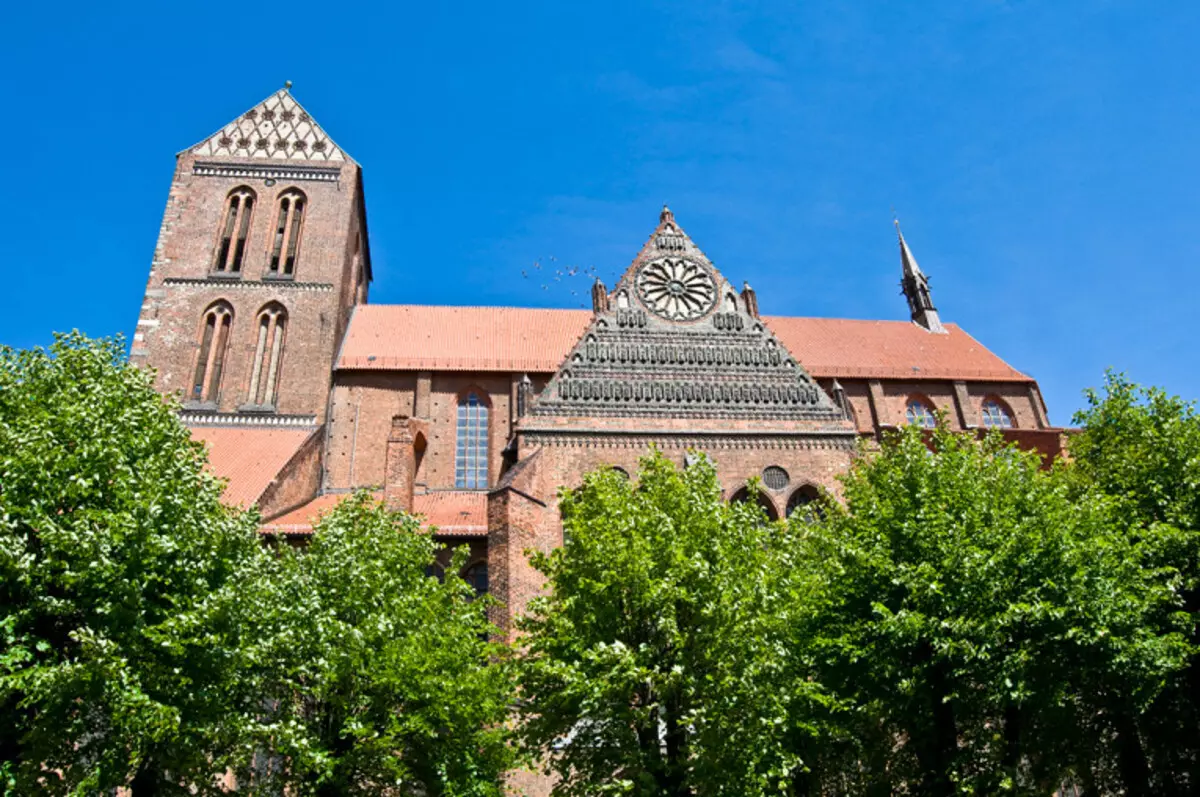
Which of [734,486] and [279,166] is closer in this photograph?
[734,486]

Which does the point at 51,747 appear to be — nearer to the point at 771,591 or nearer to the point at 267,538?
the point at 771,591

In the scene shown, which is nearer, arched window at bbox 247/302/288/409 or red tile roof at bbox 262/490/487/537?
red tile roof at bbox 262/490/487/537

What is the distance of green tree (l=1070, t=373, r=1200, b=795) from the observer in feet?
46.3

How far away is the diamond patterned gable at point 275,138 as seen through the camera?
3375cm

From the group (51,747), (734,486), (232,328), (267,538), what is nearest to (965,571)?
(734,486)

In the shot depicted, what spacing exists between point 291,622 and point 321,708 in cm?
216

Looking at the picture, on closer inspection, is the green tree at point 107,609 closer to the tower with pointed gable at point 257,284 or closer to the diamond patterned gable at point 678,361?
the diamond patterned gable at point 678,361

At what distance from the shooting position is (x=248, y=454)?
2594cm

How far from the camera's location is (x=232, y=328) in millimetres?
29844

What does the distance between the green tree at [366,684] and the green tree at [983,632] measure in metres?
5.58

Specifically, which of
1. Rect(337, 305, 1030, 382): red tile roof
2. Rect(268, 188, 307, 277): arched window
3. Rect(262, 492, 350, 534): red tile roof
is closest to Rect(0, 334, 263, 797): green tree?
Rect(262, 492, 350, 534): red tile roof

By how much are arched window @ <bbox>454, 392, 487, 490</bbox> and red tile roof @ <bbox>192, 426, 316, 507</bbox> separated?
15.5ft

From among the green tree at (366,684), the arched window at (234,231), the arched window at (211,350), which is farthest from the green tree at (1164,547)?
the arched window at (234,231)

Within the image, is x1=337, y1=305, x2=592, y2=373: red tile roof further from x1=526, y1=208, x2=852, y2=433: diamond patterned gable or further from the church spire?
the church spire
